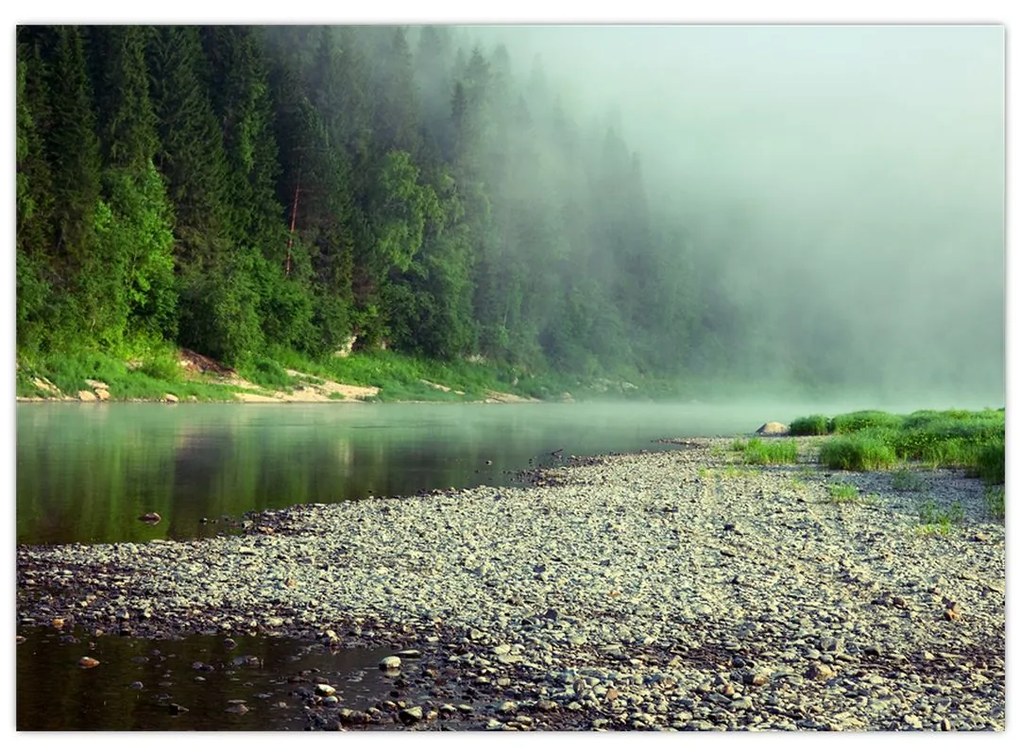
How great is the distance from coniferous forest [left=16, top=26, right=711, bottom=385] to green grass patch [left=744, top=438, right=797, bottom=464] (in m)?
2.68

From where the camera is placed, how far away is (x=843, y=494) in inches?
638

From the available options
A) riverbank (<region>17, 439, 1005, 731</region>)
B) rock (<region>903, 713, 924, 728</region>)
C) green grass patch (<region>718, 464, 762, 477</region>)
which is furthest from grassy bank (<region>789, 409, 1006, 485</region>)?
rock (<region>903, 713, 924, 728</region>)

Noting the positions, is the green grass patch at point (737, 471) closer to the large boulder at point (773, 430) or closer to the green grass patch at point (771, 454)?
the green grass patch at point (771, 454)

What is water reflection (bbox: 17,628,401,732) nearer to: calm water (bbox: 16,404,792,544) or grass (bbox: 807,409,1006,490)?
calm water (bbox: 16,404,792,544)

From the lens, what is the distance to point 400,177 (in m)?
24.4

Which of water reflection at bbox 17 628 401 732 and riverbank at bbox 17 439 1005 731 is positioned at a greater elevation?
riverbank at bbox 17 439 1005 731

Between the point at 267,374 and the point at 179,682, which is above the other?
the point at 267,374

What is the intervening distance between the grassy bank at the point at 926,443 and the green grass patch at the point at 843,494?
6.53ft

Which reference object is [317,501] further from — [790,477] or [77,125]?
[790,477]

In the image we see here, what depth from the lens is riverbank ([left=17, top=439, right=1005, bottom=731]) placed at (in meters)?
7.07

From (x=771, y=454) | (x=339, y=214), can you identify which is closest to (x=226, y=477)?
(x=339, y=214)

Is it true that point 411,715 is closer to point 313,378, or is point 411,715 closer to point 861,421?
point 861,421

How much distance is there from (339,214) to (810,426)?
1456 centimetres
